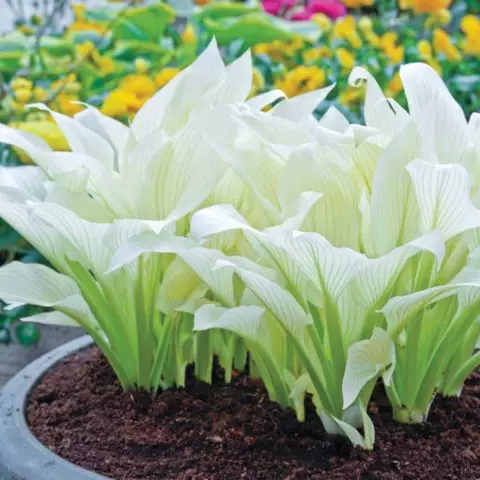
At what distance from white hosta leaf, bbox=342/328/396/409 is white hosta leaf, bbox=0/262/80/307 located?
0.32 m

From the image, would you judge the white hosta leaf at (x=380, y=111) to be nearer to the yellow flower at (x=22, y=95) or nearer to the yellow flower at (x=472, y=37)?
the yellow flower at (x=22, y=95)

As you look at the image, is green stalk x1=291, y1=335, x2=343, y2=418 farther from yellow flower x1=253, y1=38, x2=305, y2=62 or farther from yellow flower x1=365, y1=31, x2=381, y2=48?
yellow flower x1=253, y1=38, x2=305, y2=62

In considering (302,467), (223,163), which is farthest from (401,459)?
(223,163)

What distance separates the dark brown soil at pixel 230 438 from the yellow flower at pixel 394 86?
154 cm

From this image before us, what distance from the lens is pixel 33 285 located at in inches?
39.1

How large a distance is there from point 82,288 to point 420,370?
35 cm

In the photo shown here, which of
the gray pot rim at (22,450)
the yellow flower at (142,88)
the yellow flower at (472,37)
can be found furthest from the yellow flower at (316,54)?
the gray pot rim at (22,450)

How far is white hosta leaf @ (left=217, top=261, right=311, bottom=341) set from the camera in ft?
2.61

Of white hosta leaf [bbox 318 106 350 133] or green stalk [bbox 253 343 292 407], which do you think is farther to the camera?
white hosta leaf [bbox 318 106 350 133]

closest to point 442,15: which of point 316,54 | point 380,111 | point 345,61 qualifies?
point 316,54

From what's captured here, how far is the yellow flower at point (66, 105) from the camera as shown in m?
2.22

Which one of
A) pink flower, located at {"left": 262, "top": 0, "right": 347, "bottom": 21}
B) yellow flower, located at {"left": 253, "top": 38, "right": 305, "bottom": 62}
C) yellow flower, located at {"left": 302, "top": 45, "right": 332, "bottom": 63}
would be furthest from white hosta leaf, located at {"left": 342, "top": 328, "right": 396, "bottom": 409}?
pink flower, located at {"left": 262, "top": 0, "right": 347, "bottom": 21}

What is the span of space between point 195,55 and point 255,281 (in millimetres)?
2224

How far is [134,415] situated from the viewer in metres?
0.99
